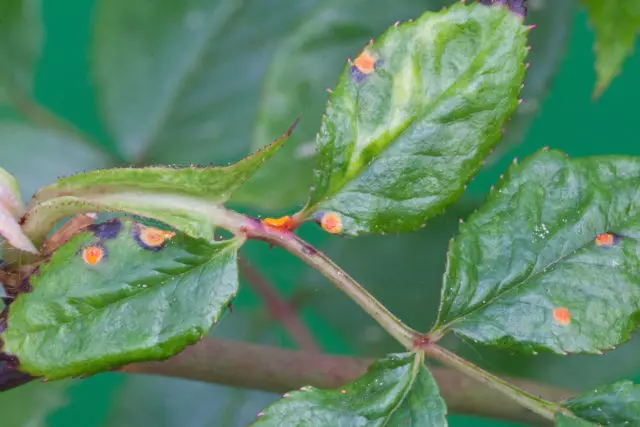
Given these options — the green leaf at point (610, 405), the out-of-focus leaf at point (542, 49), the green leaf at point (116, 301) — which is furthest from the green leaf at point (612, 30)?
the green leaf at point (116, 301)

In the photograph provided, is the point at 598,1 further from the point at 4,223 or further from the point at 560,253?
the point at 4,223

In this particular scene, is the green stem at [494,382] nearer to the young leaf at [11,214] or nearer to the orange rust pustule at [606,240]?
the orange rust pustule at [606,240]

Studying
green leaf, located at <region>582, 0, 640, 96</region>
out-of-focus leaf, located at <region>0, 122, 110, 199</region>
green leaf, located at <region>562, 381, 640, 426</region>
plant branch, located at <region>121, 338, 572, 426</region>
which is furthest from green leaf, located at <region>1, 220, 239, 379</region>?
out-of-focus leaf, located at <region>0, 122, 110, 199</region>

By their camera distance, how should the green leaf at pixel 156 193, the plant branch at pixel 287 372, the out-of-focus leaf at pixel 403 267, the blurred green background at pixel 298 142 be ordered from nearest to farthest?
the green leaf at pixel 156 193 < the plant branch at pixel 287 372 < the blurred green background at pixel 298 142 < the out-of-focus leaf at pixel 403 267

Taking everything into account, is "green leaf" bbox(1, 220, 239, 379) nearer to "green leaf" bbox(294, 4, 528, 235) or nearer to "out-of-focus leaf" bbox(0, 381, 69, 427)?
"green leaf" bbox(294, 4, 528, 235)

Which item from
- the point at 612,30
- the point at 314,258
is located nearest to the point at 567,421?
the point at 314,258

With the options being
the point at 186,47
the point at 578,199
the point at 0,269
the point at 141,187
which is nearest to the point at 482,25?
the point at 578,199

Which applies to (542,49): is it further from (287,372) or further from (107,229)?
(107,229)
